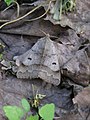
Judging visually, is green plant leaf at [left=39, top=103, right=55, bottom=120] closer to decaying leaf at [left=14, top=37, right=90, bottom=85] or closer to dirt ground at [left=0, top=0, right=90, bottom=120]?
dirt ground at [left=0, top=0, right=90, bottom=120]

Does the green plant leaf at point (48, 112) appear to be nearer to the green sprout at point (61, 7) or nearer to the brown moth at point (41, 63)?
the brown moth at point (41, 63)

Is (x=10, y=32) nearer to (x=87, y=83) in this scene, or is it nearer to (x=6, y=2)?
(x=6, y=2)

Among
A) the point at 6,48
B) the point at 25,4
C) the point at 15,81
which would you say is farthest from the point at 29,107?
the point at 25,4

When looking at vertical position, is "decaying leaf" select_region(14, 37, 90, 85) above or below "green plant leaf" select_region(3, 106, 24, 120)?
below

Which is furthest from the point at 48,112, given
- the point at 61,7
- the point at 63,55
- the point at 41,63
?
the point at 61,7

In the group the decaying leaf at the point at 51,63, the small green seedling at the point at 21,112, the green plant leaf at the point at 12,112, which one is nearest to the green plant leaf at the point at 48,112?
the small green seedling at the point at 21,112

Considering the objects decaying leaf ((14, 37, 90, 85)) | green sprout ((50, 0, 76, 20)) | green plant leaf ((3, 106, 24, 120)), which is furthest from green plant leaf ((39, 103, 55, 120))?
green sprout ((50, 0, 76, 20))

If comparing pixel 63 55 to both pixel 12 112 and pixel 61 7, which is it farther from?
pixel 12 112

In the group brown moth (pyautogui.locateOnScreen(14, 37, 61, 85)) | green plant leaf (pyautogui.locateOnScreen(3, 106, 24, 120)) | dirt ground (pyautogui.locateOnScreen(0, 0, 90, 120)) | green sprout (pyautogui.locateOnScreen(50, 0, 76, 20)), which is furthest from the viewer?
green sprout (pyautogui.locateOnScreen(50, 0, 76, 20))
